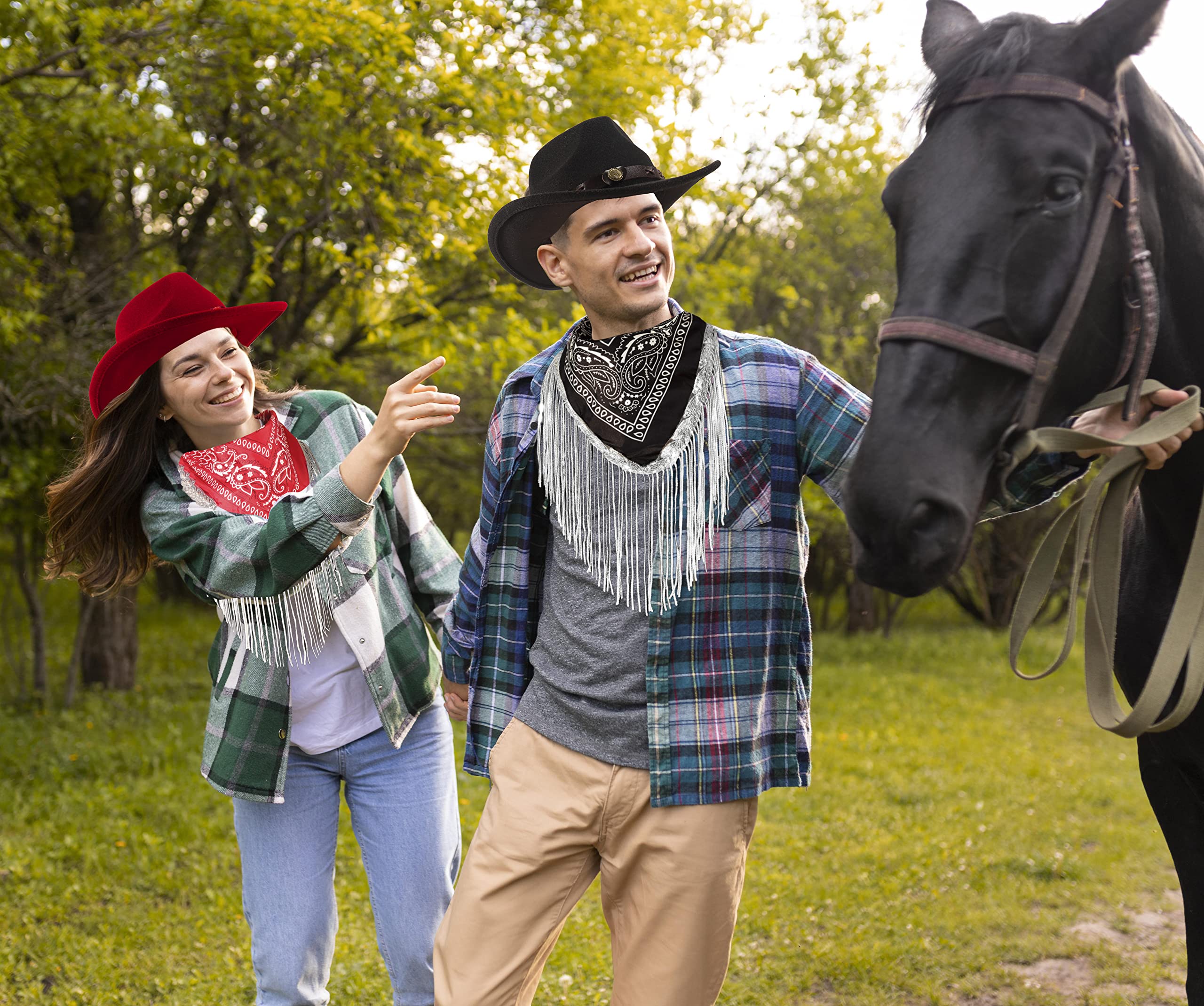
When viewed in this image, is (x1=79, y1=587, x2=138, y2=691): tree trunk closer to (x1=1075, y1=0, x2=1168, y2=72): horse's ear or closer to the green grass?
the green grass

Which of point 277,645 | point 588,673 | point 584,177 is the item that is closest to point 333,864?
point 277,645

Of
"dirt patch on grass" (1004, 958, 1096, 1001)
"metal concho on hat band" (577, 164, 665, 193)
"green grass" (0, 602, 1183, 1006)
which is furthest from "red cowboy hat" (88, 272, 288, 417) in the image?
"dirt patch on grass" (1004, 958, 1096, 1001)

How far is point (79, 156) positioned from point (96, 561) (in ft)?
16.8

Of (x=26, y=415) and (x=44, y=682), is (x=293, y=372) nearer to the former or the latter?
(x=26, y=415)

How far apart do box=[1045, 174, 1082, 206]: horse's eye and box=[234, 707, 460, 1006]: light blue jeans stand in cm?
199

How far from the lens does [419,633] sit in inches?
110

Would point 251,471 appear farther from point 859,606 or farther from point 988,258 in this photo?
point 859,606

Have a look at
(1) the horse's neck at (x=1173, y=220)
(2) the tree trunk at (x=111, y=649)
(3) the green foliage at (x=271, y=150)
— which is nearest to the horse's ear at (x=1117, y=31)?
(1) the horse's neck at (x=1173, y=220)

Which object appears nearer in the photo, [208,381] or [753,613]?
[753,613]

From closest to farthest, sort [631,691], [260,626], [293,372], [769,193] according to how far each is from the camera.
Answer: [631,691]
[260,626]
[293,372]
[769,193]

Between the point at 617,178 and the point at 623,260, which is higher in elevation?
the point at 617,178

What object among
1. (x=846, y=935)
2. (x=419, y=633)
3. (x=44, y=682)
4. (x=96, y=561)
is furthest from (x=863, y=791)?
(x=44, y=682)

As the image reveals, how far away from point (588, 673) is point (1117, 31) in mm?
1486

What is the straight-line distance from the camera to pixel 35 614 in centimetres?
796
